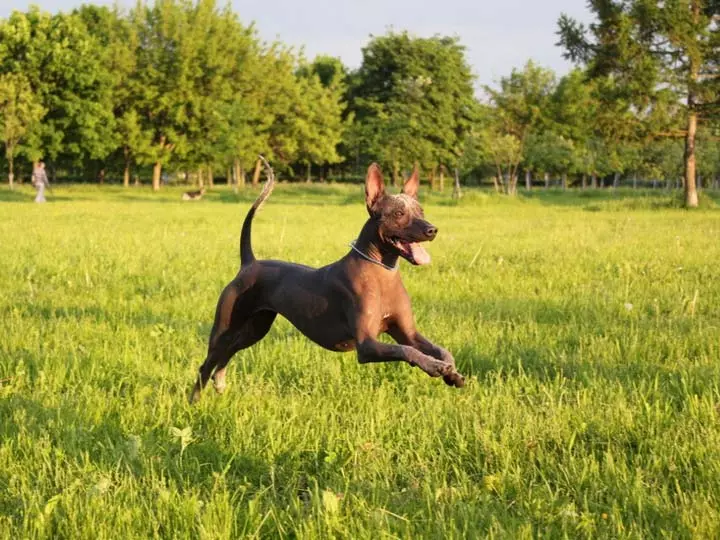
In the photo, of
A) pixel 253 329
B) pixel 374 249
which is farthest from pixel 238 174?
pixel 374 249

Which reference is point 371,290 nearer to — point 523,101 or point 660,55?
point 660,55

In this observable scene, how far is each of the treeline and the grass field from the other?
2792 cm

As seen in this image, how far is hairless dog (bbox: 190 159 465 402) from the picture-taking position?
2811mm

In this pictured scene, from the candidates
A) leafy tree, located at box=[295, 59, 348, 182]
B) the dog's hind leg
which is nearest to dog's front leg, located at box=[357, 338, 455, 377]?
the dog's hind leg

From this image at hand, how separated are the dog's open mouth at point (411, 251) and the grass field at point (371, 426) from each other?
3.44 ft

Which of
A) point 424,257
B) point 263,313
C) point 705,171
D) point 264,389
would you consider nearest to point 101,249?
point 264,389

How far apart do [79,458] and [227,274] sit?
20.9 ft

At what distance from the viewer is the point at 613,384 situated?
4.43m

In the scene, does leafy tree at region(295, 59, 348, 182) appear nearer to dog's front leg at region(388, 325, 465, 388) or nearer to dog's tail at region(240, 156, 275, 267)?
dog's tail at region(240, 156, 275, 267)

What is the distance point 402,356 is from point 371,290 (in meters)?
0.34

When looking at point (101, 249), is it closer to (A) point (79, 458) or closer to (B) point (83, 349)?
(B) point (83, 349)

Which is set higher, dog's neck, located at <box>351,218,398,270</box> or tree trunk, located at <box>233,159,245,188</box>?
tree trunk, located at <box>233,159,245,188</box>

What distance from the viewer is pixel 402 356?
274cm

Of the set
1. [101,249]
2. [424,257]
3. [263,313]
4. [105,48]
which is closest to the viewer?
[424,257]
